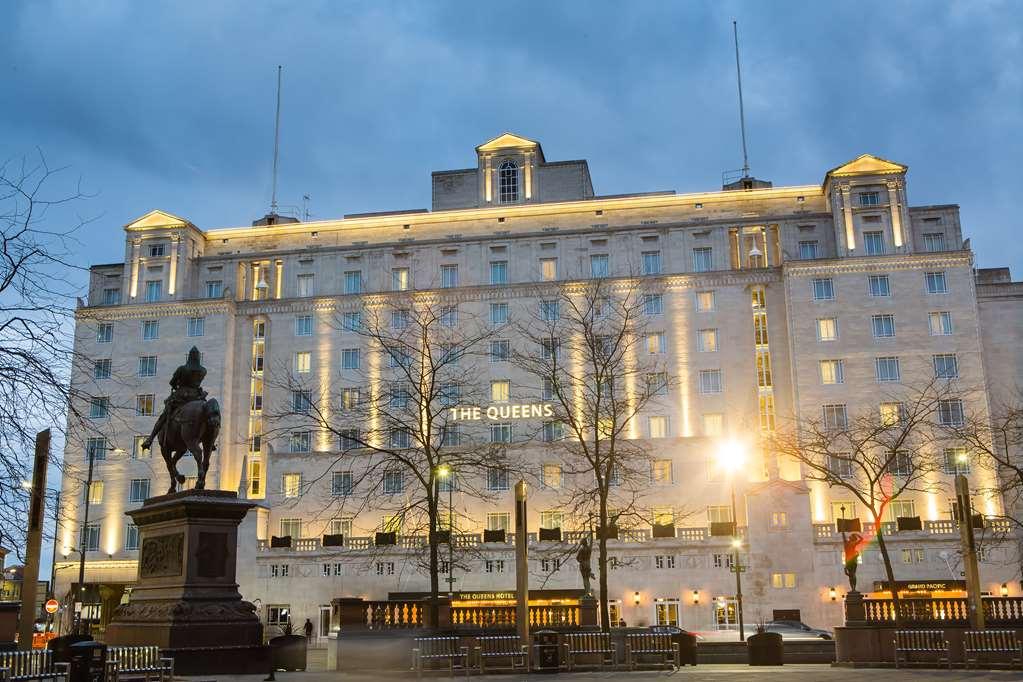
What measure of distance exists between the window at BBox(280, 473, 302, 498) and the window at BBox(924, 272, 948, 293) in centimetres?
5124

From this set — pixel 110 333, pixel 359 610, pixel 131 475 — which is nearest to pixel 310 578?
pixel 131 475

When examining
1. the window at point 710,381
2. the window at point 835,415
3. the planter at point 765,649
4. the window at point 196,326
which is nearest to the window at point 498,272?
the window at point 710,381

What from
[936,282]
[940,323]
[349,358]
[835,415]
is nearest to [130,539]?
→ [349,358]

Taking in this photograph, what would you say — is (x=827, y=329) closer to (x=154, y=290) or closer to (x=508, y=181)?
(x=508, y=181)

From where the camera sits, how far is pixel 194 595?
903 inches

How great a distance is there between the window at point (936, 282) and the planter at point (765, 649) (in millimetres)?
50139

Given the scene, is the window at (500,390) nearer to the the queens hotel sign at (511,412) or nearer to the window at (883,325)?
the the queens hotel sign at (511,412)

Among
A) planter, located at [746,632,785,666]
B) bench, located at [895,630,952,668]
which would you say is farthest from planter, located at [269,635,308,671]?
planter, located at [746,632,785,666]

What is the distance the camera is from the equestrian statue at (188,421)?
24.9 m

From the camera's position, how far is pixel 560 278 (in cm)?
8531

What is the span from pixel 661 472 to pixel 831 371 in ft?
49.9

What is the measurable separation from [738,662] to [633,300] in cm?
4444

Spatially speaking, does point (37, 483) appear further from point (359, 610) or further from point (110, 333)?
point (110, 333)

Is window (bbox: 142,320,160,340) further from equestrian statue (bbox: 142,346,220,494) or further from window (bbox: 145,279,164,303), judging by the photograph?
equestrian statue (bbox: 142,346,220,494)
